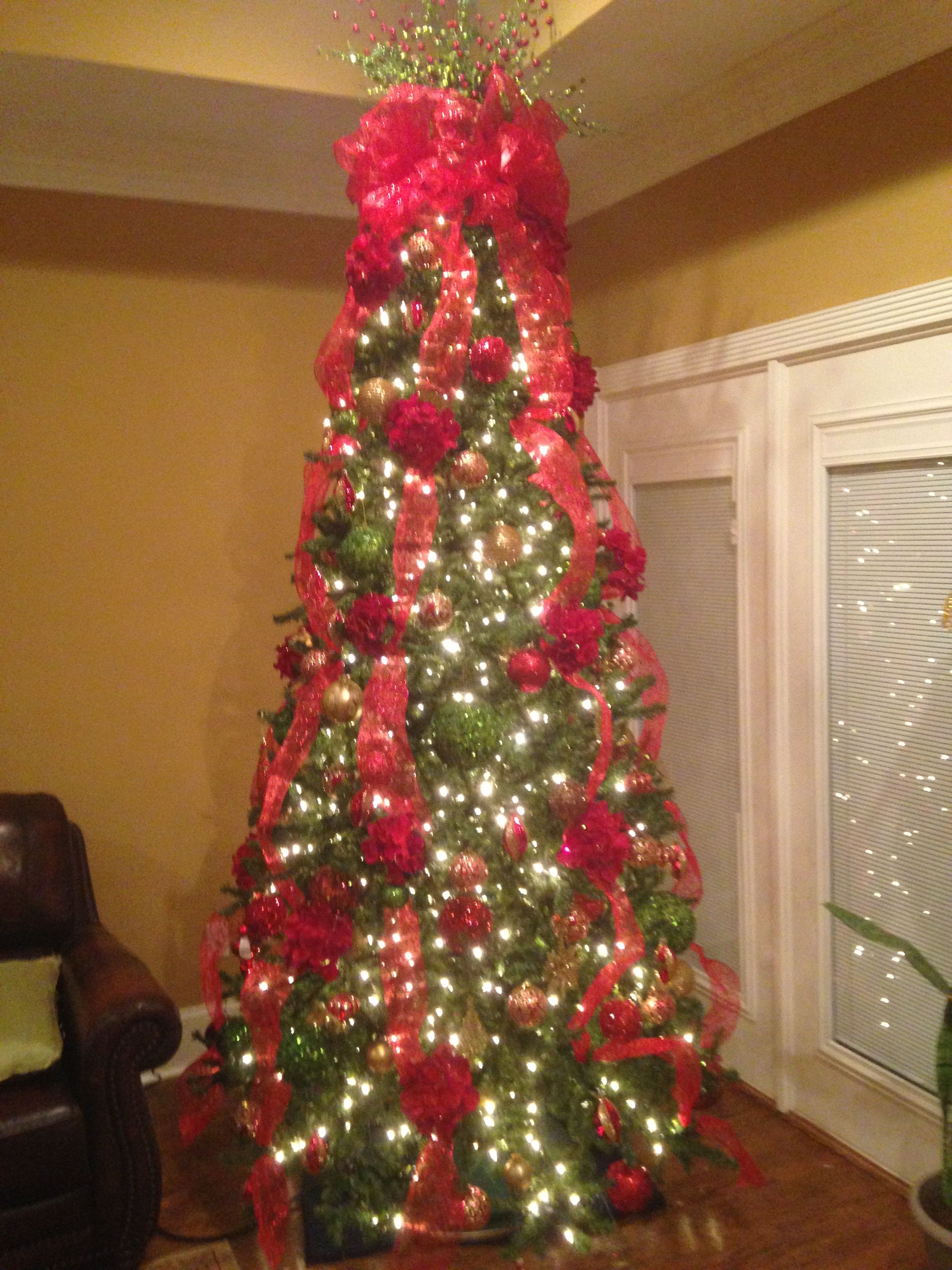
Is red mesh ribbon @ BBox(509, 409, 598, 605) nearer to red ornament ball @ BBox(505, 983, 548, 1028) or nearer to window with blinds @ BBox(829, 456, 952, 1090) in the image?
window with blinds @ BBox(829, 456, 952, 1090)

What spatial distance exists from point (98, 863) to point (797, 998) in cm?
214

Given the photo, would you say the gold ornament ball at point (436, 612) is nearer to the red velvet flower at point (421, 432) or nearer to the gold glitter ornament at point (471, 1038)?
the red velvet flower at point (421, 432)

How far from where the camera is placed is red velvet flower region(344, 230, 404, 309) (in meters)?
2.29

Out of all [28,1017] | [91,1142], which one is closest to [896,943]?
[91,1142]

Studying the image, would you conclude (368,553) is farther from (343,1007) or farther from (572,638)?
(343,1007)

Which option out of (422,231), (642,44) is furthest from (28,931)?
(642,44)

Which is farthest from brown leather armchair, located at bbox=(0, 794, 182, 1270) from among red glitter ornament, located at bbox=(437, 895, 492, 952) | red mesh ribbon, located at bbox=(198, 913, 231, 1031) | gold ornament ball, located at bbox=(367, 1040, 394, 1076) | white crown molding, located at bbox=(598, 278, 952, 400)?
white crown molding, located at bbox=(598, 278, 952, 400)

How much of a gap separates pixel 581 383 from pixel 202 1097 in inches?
80.0

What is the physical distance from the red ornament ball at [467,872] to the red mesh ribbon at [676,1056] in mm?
500

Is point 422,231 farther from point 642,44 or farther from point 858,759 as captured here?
point 858,759

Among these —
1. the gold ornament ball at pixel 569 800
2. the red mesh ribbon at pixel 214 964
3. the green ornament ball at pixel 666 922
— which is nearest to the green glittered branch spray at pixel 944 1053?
the green ornament ball at pixel 666 922

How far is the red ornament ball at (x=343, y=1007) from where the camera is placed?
220 centimetres

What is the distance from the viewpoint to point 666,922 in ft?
7.80

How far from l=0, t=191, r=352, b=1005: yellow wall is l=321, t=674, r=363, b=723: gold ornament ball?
3.82 feet
